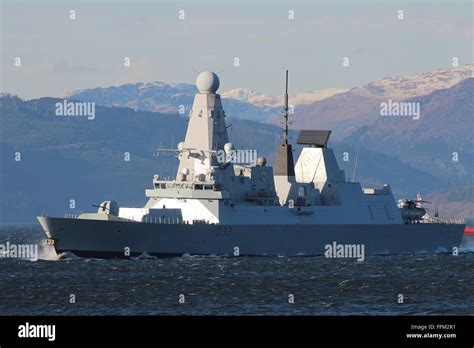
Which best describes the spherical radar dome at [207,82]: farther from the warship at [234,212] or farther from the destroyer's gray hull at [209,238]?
the destroyer's gray hull at [209,238]

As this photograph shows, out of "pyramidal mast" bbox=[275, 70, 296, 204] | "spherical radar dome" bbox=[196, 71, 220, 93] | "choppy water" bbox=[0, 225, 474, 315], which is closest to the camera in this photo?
"choppy water" bbox=[0, 225, 474, 315]

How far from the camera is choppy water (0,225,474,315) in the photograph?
43.8 metres

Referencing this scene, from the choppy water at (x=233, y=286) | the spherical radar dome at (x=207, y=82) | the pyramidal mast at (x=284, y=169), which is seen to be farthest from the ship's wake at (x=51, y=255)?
the pyramidal mast at (x=284, y=169)

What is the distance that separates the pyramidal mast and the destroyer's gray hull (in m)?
2.85

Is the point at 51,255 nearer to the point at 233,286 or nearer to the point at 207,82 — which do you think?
the point at 207,82

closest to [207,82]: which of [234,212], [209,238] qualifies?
[234,212]

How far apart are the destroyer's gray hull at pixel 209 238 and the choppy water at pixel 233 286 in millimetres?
777

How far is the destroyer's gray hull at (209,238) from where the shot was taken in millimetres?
62062

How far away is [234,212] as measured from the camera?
6581 cm

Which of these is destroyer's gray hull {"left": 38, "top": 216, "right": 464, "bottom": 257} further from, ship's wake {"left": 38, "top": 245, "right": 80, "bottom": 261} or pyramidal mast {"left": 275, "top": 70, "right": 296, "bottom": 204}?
pyramidal mast {"left": 275, "top": 70, "right": 296, "bottom": 204}

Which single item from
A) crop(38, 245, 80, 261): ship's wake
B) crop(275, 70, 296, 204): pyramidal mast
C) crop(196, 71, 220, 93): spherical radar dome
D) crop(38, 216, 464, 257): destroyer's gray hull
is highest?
A: crop(196, 71, 220, 93): spherical radar dome

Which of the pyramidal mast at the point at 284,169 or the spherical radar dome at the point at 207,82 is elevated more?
the spherical radar dome at the point at 207,82

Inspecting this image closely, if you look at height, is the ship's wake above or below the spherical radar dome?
below

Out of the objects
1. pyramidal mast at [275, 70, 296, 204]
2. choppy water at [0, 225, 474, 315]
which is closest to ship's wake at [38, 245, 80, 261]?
choppy water at [0, 225, 474, 315]
